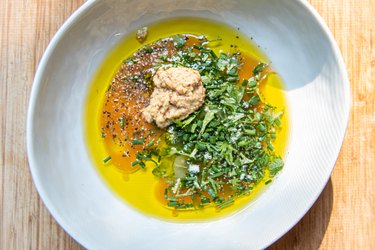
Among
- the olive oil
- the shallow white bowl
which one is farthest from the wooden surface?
the olive oil

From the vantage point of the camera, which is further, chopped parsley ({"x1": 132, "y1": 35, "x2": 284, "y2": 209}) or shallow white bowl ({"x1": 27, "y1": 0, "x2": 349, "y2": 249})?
chopped parsley ({"x1": 132, "y1": 35, "x2": 284, "y2": 209})

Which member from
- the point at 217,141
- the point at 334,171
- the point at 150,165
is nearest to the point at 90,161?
the point at 150,165

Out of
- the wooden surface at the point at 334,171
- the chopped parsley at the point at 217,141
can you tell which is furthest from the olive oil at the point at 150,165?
the wooden surface at the point at 334,171

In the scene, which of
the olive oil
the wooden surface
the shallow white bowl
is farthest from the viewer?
the olive oil

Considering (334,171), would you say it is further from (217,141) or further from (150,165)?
(150,165)

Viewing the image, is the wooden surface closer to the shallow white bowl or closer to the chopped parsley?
the shallow white bowl

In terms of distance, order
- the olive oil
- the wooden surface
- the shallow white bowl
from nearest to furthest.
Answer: the shallow white bowl, the wooden surface, the olive oil
